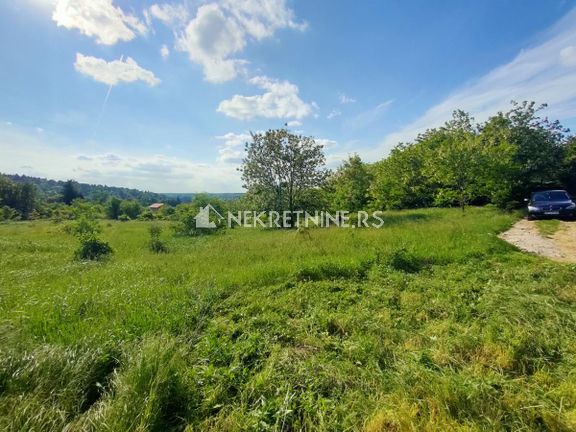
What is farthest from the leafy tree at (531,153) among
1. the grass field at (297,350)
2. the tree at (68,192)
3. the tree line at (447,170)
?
the tree at (68,192)

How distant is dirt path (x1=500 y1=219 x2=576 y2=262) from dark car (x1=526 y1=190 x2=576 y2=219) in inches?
45.0

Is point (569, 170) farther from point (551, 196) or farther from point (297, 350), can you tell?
point (297, 350)

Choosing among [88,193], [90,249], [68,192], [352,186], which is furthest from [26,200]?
[88,193]

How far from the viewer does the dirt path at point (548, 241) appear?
688 cm

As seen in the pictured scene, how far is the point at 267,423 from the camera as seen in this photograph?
2.35 meters

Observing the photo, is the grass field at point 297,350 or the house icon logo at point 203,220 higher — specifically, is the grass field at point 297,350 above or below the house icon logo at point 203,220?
below

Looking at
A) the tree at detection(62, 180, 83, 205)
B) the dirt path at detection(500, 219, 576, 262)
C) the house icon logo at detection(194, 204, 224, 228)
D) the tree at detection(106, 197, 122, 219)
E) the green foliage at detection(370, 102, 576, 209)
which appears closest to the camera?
the dirt path at detection(500, 219, 576, 262)

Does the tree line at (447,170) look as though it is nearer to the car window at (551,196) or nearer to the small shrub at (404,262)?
the car window at (551,196)

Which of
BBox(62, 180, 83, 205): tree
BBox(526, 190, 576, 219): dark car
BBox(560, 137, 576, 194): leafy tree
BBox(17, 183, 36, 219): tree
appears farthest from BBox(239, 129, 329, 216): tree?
BBox(62, 180, 83, 205): tree

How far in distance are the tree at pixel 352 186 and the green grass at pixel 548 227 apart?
14.3 meters

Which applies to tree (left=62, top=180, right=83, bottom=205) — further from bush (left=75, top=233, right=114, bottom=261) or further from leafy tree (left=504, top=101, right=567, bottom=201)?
leafy tree (left=504, top=101, right=567, bottom=201)

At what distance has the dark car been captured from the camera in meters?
11.6

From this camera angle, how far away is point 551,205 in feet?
39.1

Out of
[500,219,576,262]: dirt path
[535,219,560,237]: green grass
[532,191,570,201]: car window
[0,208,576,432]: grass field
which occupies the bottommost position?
[0,208,576,432]: grass field
